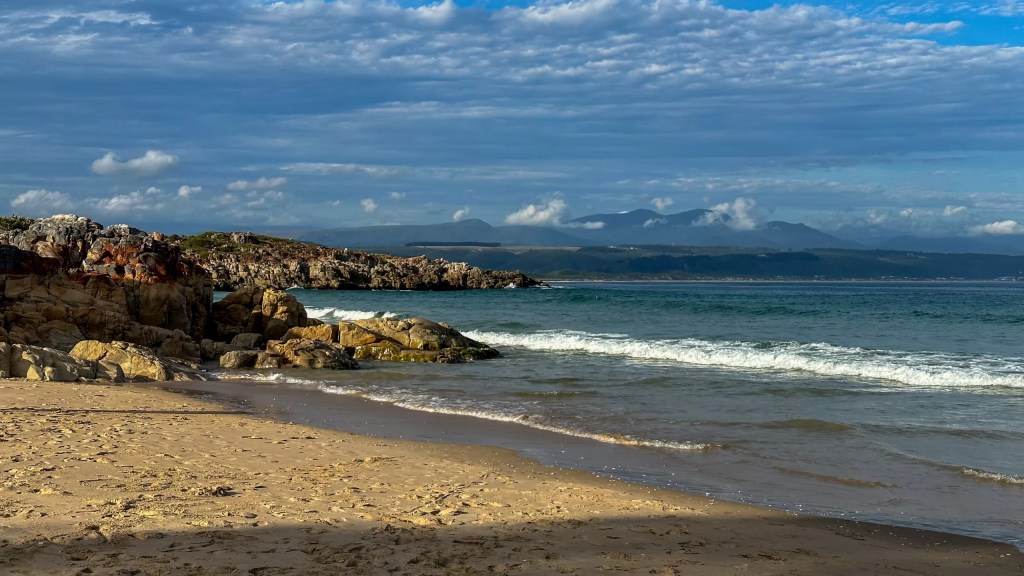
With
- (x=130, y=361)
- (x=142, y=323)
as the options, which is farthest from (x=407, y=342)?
(x=130, y=361)

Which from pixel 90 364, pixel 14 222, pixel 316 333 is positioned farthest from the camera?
pixel 14 222

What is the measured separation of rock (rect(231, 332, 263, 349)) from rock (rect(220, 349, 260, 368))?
256 cm

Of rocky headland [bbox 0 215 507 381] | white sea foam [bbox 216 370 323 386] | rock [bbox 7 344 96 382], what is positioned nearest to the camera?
rock [bbox 7 344 96 382]

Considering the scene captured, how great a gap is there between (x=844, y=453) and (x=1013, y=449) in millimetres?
2274

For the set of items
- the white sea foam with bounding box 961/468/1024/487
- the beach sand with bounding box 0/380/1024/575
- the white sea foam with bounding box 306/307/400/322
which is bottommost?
the white sea foam with bounding box 306/307/400/322

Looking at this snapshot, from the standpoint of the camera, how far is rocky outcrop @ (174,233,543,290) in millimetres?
85000

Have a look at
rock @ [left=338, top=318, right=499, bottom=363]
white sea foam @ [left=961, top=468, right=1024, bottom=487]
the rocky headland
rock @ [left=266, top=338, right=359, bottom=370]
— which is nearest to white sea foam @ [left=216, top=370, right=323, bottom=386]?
the rocky headland

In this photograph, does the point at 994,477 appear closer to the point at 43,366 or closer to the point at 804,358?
the point at 804,358

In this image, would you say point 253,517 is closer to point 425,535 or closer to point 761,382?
point 425,535

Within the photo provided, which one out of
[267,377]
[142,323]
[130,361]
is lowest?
[267,377]

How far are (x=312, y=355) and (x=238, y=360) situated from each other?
5.80ft

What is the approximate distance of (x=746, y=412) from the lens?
1435 cm

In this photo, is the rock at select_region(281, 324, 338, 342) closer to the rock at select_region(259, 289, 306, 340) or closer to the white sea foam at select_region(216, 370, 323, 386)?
the rock at select_region(259, 289, 306, 340)

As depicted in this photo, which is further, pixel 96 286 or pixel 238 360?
pixel 96 286
